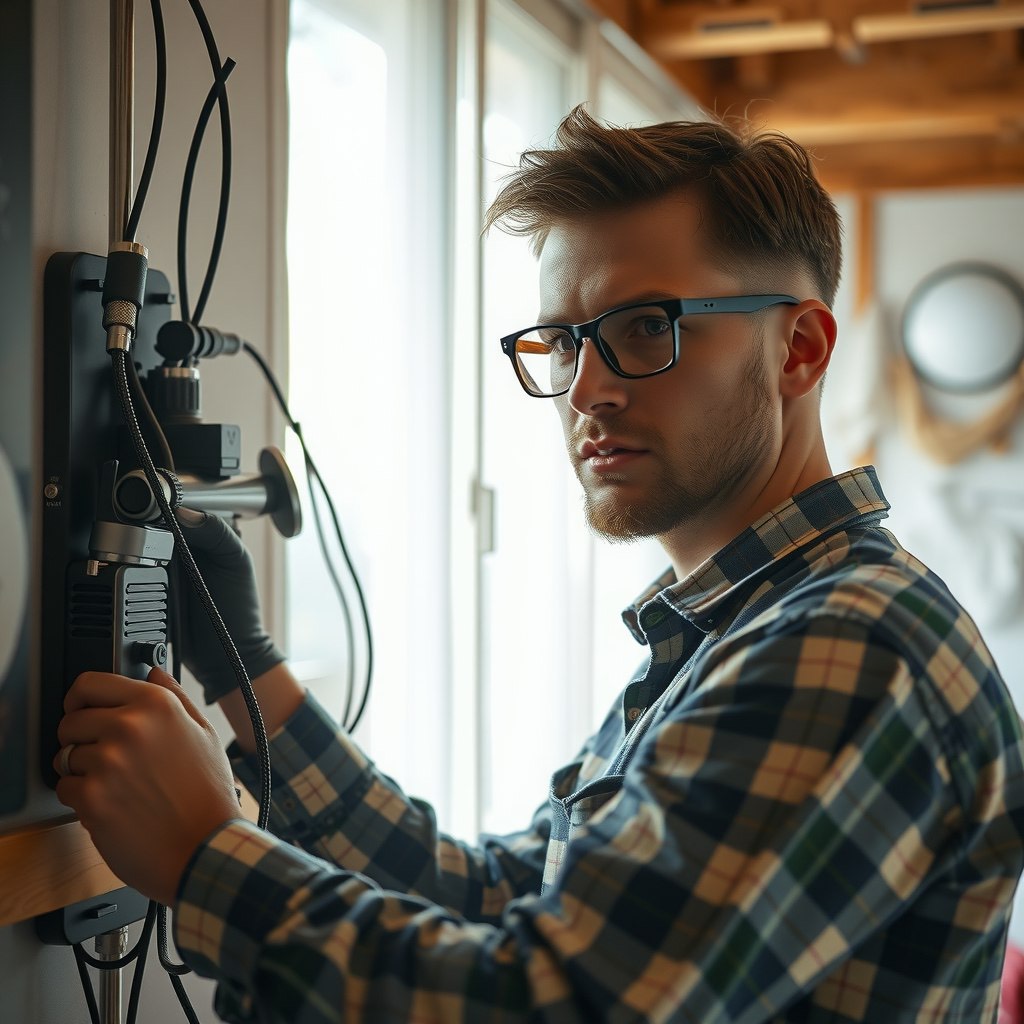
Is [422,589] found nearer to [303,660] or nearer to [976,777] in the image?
[303,660]

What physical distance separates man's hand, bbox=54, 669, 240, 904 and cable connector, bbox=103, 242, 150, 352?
27cm

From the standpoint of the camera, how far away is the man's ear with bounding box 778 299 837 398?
121 cm

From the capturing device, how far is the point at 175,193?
1.17m

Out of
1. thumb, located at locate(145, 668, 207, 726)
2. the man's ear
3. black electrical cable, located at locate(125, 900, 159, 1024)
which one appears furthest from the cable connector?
the man's ear

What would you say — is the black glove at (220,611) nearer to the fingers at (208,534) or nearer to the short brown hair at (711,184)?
the fingers at (208,534)

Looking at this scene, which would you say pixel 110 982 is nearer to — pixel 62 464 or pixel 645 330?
pixel 62 464

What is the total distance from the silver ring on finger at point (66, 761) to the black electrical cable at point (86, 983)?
0.22 m

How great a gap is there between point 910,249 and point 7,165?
4016 millimetres

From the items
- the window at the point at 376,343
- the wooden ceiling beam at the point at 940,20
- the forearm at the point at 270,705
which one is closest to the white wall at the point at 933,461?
the wooden ceiling beam at the point at 940,20

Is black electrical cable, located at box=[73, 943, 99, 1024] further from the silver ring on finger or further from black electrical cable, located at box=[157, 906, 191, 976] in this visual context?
the silver ring on finger

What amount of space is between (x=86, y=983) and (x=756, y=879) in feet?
2.09

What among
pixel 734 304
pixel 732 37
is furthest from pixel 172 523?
pixel 732 37

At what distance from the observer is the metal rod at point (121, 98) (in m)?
0.98

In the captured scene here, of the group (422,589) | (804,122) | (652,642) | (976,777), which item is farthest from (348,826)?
(804,122)
